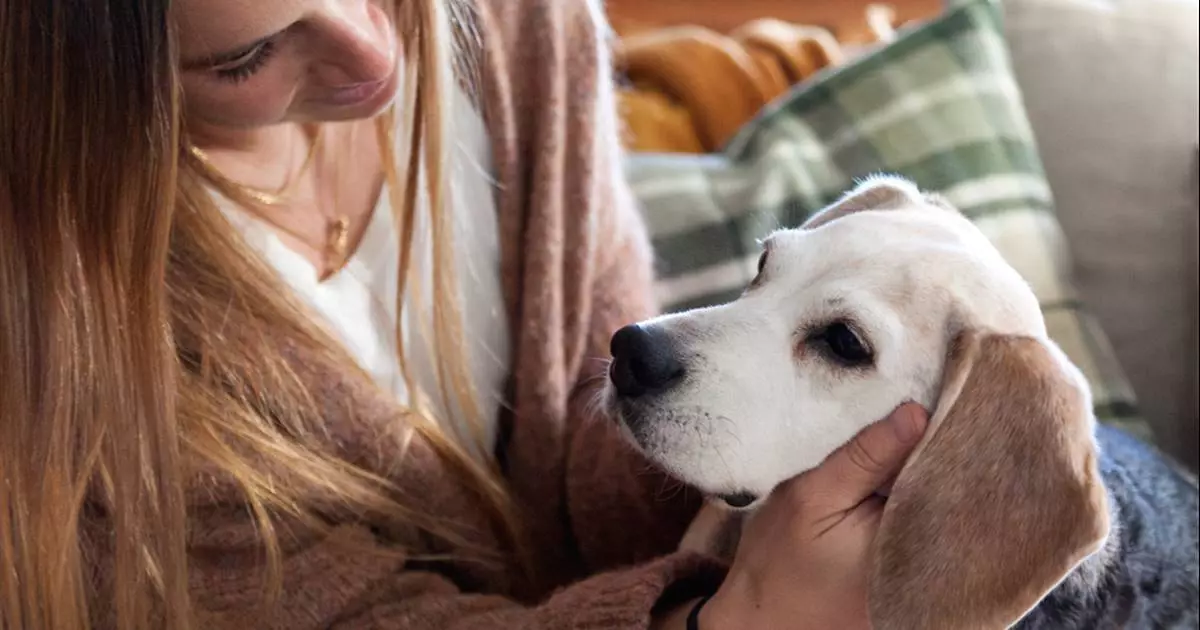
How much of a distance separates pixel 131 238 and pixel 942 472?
661mm

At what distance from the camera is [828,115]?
1393 millimetres

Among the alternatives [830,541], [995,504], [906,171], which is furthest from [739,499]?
[906,171]

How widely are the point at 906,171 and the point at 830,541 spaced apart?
2.20ft

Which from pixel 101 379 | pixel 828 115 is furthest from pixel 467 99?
pixel 828 115

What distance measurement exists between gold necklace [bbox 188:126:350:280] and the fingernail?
563 mm

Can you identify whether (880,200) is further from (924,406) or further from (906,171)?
(906,171)

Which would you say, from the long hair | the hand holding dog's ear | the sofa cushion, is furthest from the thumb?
the sofa cushion

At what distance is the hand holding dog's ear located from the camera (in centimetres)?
79

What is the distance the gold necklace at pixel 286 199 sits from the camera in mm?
896

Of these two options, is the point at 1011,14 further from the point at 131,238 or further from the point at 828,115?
the point at 131,238

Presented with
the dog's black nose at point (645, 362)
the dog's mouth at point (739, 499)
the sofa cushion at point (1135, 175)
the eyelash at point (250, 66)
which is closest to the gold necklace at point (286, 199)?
the eyelash at point (250, 66)

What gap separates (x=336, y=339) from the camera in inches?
36.6

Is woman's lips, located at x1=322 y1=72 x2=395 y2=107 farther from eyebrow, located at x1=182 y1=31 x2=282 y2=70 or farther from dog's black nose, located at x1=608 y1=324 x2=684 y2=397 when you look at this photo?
dog's black nose, located at x1=608 y1=324 x2=684 y2=397

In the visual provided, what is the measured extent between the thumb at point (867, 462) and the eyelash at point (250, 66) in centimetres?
56
